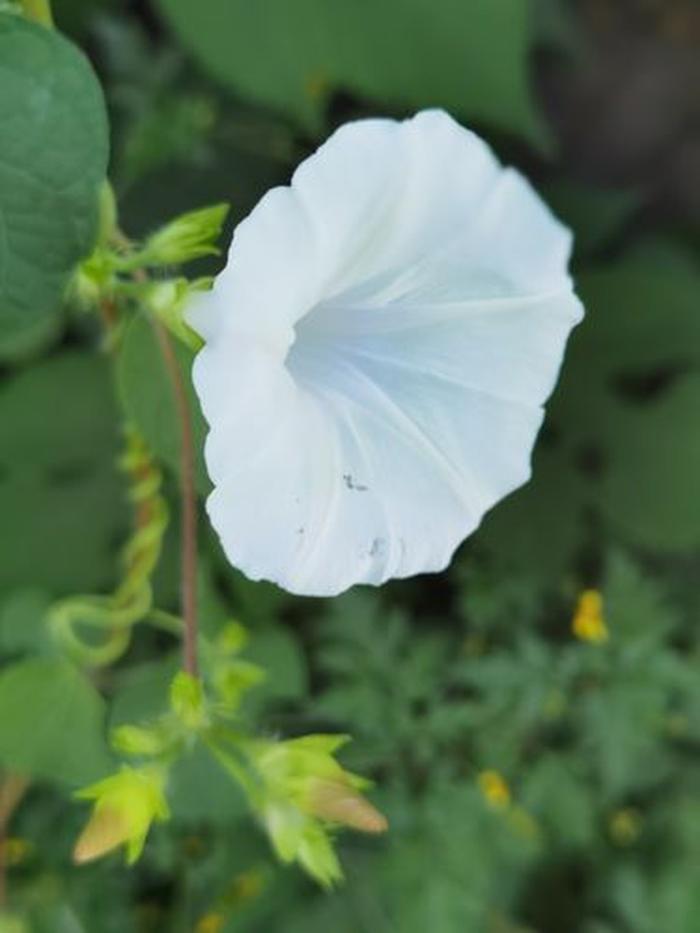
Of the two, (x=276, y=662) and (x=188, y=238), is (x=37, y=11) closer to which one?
(x=188, y=238)

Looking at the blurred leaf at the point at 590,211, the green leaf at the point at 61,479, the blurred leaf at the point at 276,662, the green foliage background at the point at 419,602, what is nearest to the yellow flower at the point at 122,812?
the green foliage background at the point at 419,602

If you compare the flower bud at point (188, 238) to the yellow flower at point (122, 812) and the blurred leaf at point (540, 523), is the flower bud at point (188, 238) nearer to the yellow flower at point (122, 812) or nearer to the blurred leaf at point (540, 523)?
the yellow flower at point (122, 812)

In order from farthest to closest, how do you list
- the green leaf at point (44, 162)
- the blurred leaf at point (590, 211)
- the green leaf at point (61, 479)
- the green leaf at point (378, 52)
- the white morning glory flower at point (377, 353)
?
the blurred leaf at point (590, 211), the green leaf at point (61, 479), the green leaf at point (378, 52), the green leaf at point (44, 162), the white morning glory flower at point (377, 353)

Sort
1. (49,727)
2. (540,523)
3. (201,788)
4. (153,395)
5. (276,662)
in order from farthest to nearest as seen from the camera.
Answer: (540,523) → (276,662) → (201,788) → (49,727) → (153,395)

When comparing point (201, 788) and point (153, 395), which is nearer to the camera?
point (153, 395)

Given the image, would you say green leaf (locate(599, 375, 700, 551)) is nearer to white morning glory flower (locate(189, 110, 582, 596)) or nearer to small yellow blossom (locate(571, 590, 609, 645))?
small yellow blossom (locate(571, 590, 609, 645))

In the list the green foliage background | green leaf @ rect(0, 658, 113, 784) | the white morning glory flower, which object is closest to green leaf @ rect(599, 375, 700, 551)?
the green foliage background

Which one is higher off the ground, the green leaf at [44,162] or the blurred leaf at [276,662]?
the green leaf at [44,162]

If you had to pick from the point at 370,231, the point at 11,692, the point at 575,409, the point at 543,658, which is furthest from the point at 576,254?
the point at 370,231

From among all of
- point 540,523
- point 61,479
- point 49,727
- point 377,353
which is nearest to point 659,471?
point 540,523
